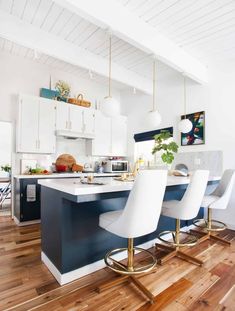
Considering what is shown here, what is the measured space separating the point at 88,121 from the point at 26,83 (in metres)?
1.46

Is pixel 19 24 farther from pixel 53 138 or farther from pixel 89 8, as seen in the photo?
pixel 53 138

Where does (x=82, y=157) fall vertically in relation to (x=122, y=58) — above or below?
below

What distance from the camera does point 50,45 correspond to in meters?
2.88

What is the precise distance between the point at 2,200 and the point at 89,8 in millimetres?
3879

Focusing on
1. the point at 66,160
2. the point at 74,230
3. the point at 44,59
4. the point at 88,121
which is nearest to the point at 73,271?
the point at 74,230

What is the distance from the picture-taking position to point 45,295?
5.03 feet

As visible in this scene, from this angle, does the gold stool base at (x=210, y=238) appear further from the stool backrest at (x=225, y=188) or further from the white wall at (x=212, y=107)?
the white wall at (x=212, y=107)

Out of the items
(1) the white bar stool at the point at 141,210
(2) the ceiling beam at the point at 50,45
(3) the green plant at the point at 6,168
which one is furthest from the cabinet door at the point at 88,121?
(1) the white bar stool at the point at 141,210

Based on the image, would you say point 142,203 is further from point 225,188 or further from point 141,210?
point 225,188

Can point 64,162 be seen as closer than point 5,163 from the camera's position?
No

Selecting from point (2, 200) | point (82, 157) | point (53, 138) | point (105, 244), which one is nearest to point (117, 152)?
point (82, 157)

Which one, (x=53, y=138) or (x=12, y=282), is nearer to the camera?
(x=12, y=282)

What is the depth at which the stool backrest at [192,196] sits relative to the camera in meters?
1.93

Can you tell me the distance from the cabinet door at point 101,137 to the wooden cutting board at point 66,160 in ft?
1.76
